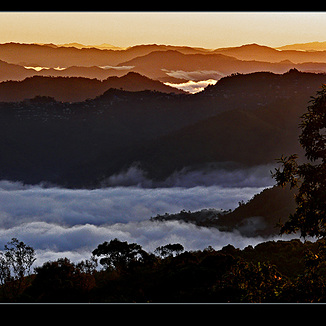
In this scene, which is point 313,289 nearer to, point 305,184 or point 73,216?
point 305,184

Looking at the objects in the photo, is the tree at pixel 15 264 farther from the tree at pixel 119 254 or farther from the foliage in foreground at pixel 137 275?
the tree at pixel 119 254

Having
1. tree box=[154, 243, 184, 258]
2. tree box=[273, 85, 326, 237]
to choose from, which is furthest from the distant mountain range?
tree box=[273, 85, 326, 237]

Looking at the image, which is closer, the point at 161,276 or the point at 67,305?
the point at 67,305

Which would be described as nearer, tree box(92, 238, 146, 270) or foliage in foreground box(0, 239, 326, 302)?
foliage in foreground box(0, 239, 326, 302)

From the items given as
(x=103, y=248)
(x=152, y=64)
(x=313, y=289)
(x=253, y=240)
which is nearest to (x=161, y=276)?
(x=103, y=248)

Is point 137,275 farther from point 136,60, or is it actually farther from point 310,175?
point 136,60

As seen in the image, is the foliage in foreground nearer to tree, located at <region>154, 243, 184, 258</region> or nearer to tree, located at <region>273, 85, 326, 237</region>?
tree, located at <region>154, 243, 184, 258</region>
